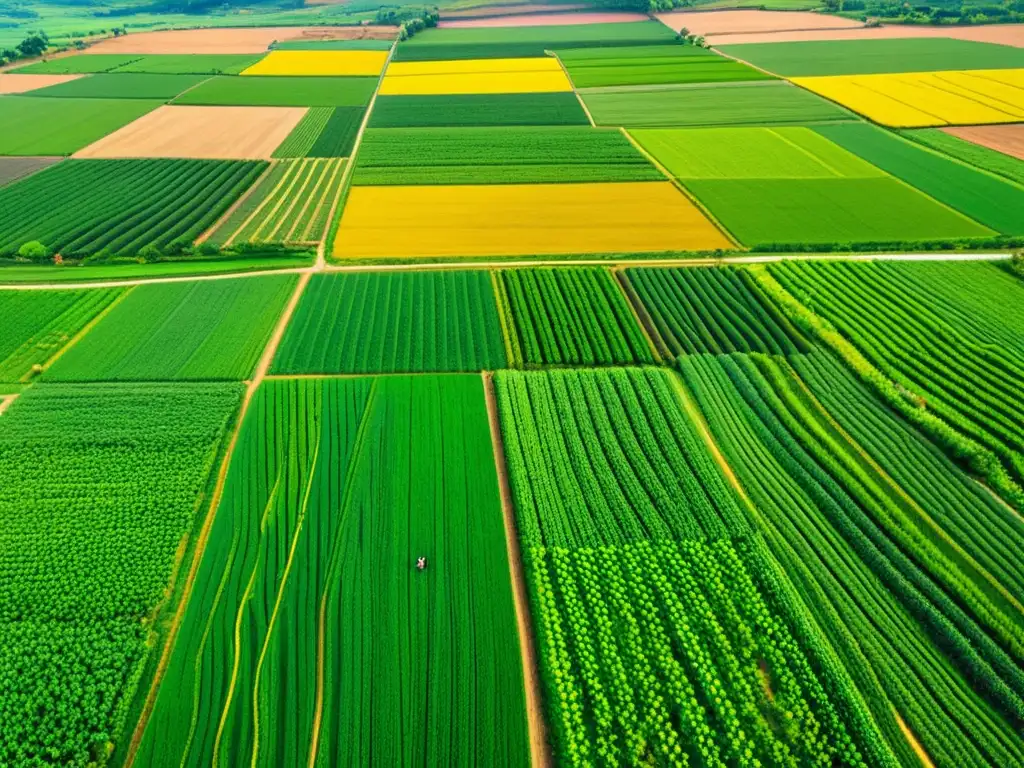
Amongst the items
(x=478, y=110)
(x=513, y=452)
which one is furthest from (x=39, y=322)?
(x=478, y=110)

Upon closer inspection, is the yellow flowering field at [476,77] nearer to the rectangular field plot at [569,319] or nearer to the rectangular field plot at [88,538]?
the rectangular field plot at [569,319]

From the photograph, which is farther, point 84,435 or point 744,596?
point 84,435

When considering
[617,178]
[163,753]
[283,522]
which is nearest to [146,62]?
[617,178]

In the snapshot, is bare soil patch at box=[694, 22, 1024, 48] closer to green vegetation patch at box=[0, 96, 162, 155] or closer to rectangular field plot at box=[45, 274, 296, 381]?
green vegetation patch at box=[0, 96, 162, 155]

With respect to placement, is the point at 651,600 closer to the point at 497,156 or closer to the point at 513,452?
the point at 513,452

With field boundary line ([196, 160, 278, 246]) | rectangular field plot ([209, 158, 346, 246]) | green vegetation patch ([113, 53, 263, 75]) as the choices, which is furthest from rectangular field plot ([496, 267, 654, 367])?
green vegetation patch ([113, 53, 263, 75])

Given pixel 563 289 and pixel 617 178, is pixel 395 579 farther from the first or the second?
pixel 617 178

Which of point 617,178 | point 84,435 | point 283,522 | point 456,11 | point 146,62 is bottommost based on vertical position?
point 283,522

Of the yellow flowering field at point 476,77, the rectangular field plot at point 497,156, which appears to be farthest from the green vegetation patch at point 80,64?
the rectangular field plot at point 497,156
